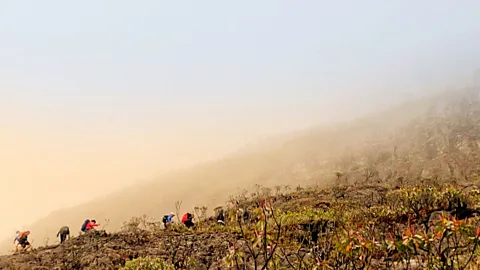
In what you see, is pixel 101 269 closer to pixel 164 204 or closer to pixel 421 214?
pixel 421 214

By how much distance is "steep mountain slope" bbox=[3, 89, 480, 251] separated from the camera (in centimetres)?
4297

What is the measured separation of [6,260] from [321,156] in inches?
2131

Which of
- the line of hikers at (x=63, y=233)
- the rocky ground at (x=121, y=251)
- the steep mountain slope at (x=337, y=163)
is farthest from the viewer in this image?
the steep mountain slope at (x=337, y=163)

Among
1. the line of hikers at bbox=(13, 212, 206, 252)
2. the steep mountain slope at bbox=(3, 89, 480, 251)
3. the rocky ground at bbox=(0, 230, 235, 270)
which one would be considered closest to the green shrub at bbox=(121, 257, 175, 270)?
the rocky ground at bbox=(0, 230, 235, 270)

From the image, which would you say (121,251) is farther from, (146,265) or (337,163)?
(337,163)

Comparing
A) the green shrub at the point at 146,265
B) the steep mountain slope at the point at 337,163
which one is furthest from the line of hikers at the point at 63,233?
the steep mountain slope at the point at 337,163

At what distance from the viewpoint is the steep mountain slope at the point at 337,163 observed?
42969 millimetres

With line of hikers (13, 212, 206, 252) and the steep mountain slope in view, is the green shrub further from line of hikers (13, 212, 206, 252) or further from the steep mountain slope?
the steep mountain slope

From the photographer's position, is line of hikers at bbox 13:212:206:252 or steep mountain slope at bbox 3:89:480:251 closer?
line of hikers at bbox 13:212:206:252

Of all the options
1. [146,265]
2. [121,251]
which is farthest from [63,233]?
[146,265]

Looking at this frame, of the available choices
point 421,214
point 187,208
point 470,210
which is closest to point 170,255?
point 421,214

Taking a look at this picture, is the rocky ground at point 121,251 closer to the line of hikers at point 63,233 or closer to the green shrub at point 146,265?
the green shrub at point 146,265

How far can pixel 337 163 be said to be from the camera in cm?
5488

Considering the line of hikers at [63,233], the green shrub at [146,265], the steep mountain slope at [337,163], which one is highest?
the green shrub at [146,265]
